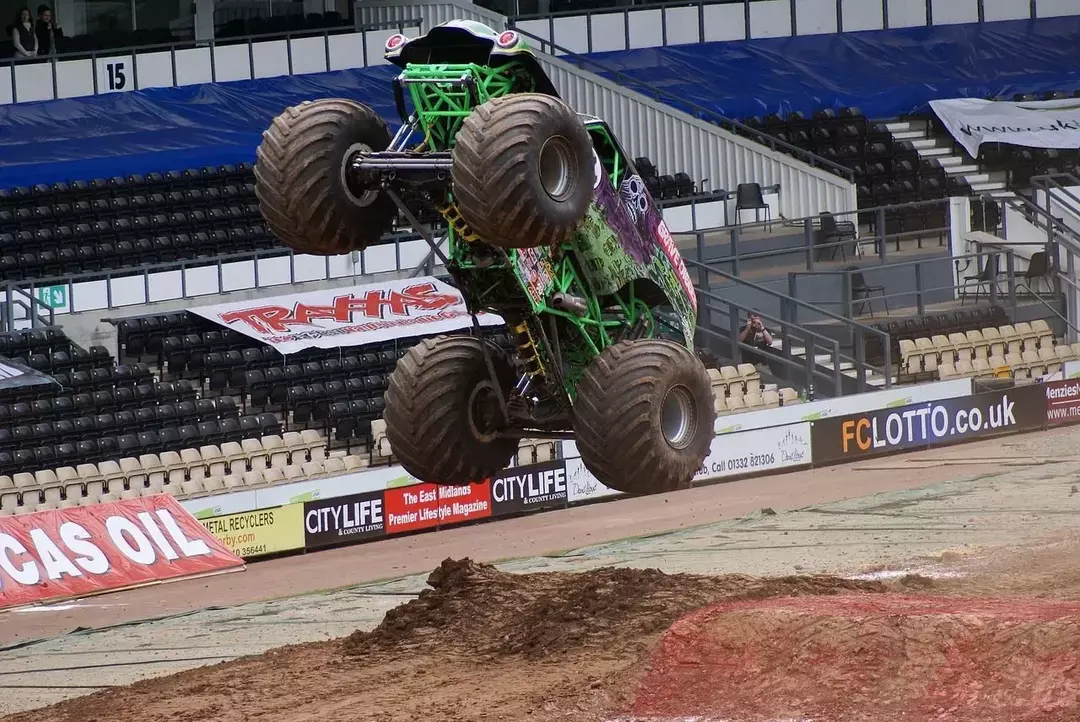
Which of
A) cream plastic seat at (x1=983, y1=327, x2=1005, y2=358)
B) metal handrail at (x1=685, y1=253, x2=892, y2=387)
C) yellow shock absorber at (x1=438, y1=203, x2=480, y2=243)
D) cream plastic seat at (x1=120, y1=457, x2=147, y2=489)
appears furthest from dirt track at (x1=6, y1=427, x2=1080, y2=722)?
cream plastic seat at (x1=983, y1=327, x2=1005, y2=358)

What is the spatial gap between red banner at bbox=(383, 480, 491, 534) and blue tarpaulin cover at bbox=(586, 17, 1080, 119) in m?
13.8

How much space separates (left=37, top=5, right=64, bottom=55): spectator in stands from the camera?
33.6 meters

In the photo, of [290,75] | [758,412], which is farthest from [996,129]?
[290,75]

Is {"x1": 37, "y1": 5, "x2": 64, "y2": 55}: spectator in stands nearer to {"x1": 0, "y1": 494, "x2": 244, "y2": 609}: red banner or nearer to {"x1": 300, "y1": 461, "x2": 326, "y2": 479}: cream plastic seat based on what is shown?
{"x1": 300, "y1": 461, "x2": 326, "y2": 479}: cream plastic seat

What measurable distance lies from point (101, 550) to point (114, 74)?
16096mm

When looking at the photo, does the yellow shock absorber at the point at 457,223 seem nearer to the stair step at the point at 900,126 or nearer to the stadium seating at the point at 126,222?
the stadium seating at the point at 126,222

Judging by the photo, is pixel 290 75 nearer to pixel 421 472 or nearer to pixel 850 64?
pixel 850 64

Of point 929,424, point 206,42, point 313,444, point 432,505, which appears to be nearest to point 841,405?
point 929,424

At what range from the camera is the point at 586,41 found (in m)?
37.8

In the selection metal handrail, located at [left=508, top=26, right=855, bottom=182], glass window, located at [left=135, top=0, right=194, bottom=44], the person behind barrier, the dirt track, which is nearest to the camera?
the dirt track

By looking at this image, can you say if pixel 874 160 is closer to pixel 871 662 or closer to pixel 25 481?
pixel 25 481

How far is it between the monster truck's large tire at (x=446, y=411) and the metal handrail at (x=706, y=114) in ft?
70.1

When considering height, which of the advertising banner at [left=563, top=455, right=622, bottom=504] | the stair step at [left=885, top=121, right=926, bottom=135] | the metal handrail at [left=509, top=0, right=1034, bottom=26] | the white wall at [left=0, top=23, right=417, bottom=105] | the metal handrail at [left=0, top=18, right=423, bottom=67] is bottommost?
the advertising banner at [left=563, top=455, right=622, bottom=504]

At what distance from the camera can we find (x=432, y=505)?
23859 mm
